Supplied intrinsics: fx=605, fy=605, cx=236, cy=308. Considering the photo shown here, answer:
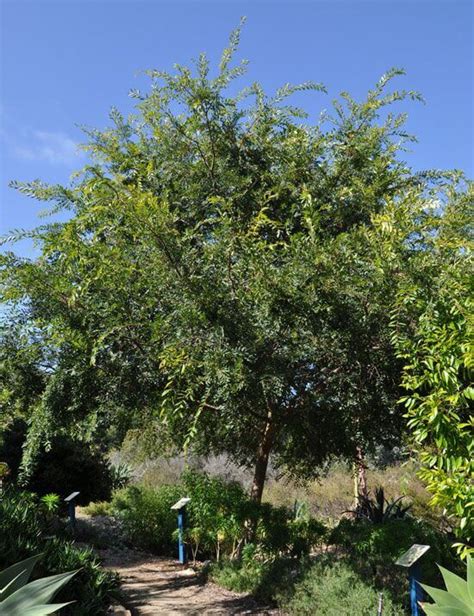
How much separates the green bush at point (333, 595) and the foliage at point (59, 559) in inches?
76.8

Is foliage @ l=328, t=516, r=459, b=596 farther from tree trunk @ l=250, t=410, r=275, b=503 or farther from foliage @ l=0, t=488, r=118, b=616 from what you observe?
foliage @ l=0, t=488, r=118, b=616

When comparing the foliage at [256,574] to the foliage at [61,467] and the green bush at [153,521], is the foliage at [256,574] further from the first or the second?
the foliage at [61,467]

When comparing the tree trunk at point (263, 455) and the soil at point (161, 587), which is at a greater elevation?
the tree trunk at point (263, 455)

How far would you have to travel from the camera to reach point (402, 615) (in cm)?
550

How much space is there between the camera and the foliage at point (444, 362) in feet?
13.6

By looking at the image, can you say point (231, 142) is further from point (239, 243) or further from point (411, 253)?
point (411, 253)

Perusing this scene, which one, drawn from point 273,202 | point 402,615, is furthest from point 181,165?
point 402,615

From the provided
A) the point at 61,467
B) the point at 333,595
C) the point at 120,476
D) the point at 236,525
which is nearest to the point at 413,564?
the point at 333,595

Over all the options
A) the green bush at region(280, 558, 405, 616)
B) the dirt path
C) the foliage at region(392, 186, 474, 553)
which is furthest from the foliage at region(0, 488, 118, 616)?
the foliage at region(392, 186, 474, 553)

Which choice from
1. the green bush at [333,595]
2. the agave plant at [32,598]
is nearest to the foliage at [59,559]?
the green bush at [333,595]

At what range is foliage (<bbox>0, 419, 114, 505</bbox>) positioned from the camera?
12008mm

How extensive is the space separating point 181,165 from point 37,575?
4.42 m

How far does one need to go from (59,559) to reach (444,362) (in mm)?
4293

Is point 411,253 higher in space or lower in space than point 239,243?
lower
